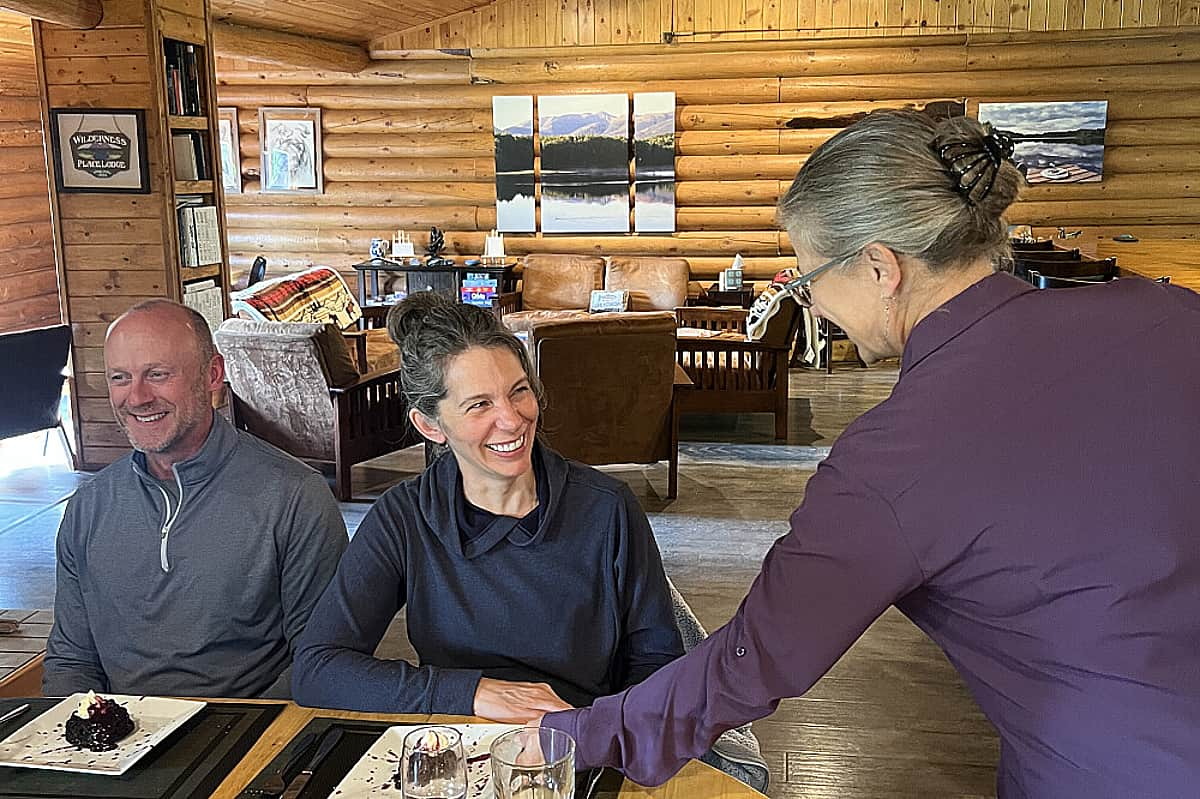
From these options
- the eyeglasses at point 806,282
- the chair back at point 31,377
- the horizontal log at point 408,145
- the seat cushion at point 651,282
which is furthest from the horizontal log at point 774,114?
the eyeglasses at point 806,282

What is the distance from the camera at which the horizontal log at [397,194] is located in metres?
9.65

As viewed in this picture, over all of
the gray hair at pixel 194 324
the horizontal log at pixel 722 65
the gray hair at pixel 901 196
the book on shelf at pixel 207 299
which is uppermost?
the horizontal log at pixel 722 65

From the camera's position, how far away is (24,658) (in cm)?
220

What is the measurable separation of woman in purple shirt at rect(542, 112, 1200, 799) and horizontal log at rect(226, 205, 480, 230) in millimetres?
8733

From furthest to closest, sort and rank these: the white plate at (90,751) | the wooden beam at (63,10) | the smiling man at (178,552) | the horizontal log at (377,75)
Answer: the horizontal log at (377,75), the wooden beam at (63,10), the smiling man at (178,552), the white plate at (90,751)

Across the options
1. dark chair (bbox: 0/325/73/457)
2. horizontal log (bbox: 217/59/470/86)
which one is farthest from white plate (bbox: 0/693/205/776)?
horizontal log (bbox: 217/59/470/86)

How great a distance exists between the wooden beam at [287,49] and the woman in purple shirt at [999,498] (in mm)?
6633

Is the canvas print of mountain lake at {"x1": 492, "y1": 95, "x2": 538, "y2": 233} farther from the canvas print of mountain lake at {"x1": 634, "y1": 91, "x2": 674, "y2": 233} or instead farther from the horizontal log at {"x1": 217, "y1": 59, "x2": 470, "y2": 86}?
the canvas print of mountain lake at {"x1": 634, "y1": 91, "x2": 674, "y2": 233}

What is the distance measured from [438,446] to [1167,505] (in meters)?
1.33

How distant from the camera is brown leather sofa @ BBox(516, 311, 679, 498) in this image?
4969 mm

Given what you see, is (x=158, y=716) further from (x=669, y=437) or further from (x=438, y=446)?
(x=669, y=437)

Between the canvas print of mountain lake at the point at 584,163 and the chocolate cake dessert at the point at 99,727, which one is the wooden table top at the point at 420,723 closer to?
the chocolate cake dessert at the point at 99,727

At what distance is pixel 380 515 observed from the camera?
1.89m

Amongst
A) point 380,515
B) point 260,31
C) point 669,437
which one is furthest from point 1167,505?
point 260,31
